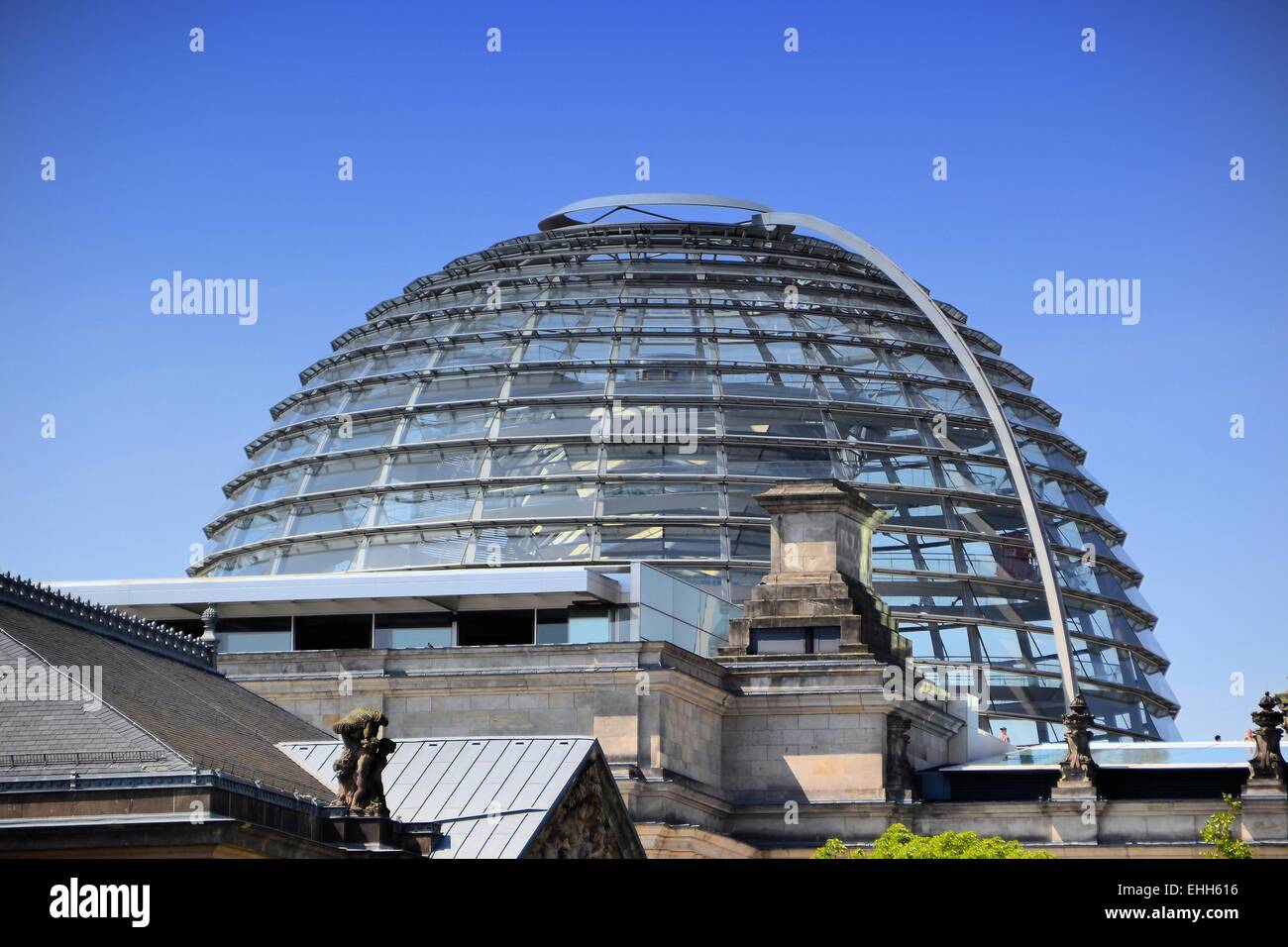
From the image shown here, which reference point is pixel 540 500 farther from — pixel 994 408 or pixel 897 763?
pixel 897 763

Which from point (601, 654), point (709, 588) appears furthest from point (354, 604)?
point (709, 588)

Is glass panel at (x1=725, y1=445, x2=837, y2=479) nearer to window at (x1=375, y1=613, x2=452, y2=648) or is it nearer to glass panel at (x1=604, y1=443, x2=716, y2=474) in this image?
glass panel at (x1=604, y1=443, x2=716, y2=474)

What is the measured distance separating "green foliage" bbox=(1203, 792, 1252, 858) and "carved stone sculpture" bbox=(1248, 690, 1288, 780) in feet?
2.24

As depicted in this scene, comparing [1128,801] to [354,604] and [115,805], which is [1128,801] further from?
[115,805]

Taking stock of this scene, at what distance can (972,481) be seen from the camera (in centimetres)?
7494

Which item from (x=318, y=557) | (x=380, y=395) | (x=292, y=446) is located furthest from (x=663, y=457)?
(x=292, y=446)

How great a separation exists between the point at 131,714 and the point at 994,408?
45.0 metres

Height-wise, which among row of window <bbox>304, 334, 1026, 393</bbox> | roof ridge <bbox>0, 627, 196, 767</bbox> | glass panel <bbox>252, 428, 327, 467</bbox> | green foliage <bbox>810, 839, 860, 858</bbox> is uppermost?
row of window <bbox>304, 334, 1026, 393</bbox>

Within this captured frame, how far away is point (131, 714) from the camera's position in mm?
31766

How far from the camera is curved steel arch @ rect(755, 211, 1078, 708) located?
6800 cm

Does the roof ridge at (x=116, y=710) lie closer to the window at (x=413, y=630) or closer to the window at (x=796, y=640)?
the window at (x=413, y=630)

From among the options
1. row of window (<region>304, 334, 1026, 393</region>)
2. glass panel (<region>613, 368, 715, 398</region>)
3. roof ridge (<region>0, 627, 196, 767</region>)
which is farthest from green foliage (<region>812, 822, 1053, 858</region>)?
row of window (<region>304, 334, 1026, 393</region>)

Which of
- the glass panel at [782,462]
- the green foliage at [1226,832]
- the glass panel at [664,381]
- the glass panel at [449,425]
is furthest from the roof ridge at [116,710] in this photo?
the glass panel at [664,381]
